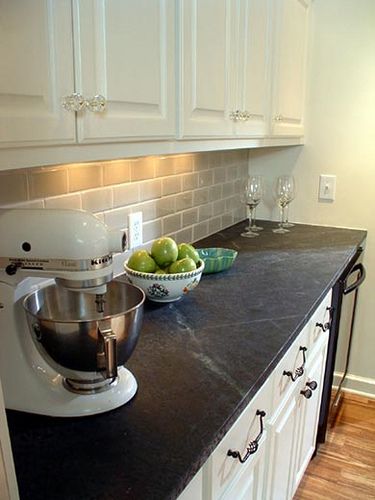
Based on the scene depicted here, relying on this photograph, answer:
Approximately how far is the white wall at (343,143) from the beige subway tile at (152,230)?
3.29 feet

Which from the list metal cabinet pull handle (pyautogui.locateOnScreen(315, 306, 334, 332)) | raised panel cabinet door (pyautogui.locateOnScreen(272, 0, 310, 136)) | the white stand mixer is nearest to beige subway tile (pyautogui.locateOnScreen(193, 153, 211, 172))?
raised panel cabinet door (pyautogui.locateOnScreen(272, 0, 310, 136))

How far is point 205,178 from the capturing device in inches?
80.8

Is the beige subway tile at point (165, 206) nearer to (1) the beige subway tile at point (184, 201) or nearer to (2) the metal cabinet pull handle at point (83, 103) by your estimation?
(1) the beige subway tile at point (184, 201)

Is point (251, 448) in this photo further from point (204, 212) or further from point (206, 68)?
point (204, 212)

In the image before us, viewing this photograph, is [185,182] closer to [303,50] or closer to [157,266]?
[157,266]

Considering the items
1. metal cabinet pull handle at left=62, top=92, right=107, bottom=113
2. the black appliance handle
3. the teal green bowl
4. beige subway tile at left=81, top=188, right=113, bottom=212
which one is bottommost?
the black appliance handle

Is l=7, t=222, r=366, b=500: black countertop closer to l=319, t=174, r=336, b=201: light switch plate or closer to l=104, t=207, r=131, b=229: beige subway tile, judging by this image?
l=104, t=207, r=131, b=229: beige subway tile

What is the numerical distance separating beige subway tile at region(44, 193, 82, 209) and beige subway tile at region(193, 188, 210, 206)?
775 mm

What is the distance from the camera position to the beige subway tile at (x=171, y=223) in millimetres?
1769

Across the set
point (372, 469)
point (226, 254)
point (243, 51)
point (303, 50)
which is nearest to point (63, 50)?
point (243, 51)

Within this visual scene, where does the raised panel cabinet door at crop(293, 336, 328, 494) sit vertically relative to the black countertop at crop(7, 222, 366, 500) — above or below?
below

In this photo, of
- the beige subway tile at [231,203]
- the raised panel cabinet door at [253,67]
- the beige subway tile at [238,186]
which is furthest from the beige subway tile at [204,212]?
the raised panel cabinet door at [253,67]

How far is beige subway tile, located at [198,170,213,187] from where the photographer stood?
2007 millimetres

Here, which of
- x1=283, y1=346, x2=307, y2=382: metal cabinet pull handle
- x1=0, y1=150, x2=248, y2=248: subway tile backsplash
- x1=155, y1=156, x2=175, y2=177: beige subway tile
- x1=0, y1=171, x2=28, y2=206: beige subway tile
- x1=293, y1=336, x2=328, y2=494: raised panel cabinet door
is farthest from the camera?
x1=155, y1=156, x2=175, y2=177: beige subway tile
